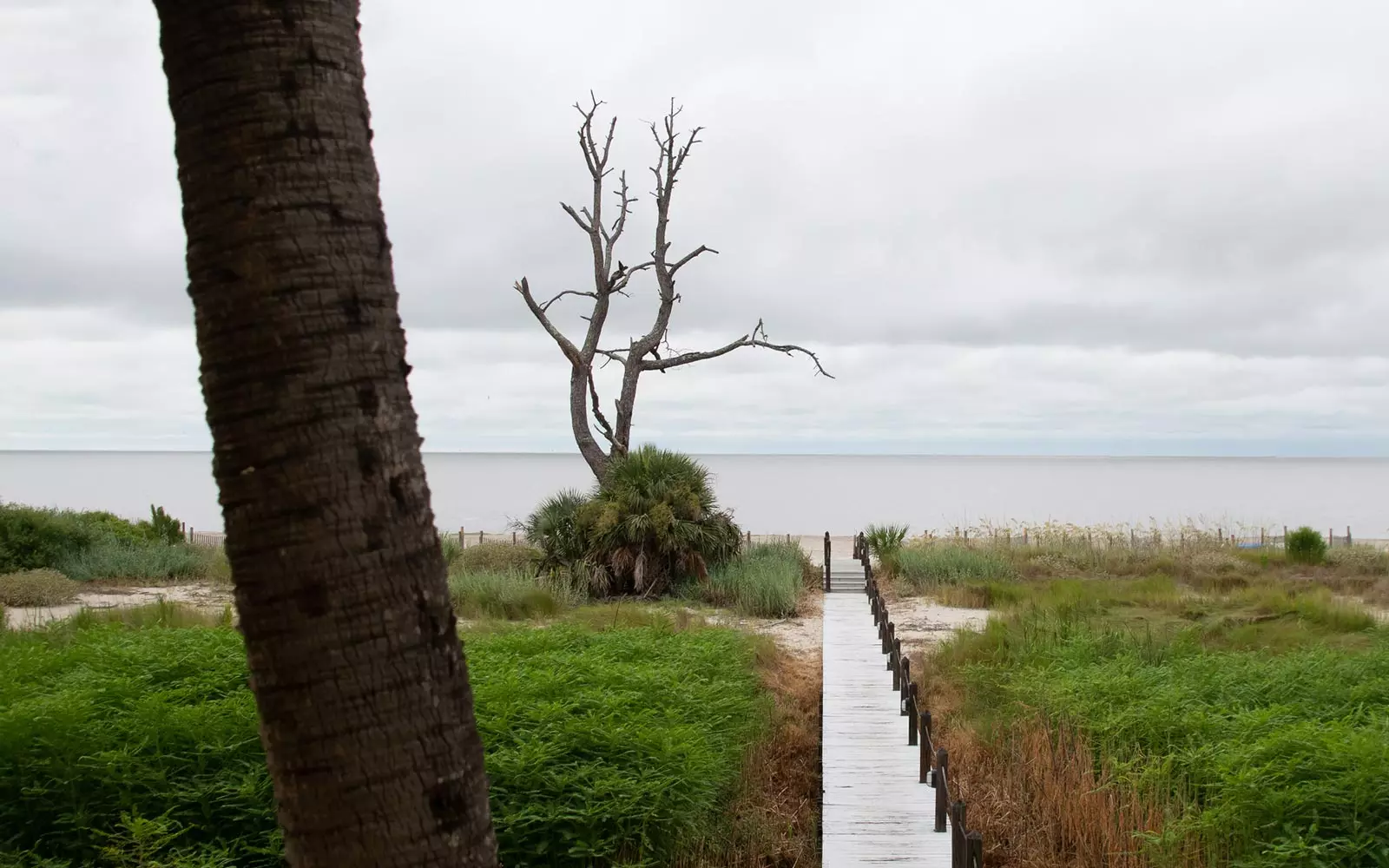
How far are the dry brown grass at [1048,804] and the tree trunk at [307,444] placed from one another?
5296 millimetres

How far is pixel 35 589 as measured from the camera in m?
17.7

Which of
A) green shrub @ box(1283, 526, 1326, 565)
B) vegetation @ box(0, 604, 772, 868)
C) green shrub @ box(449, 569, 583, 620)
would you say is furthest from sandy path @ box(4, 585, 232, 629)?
green shrub @ box(1283, 526, 1326, 565)

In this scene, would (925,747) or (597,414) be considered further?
(597,414)

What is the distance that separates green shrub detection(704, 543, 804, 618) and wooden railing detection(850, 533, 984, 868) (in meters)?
3.93

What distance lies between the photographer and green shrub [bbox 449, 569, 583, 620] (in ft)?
52.5

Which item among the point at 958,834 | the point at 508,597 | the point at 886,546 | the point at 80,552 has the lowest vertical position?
the point at 958,834

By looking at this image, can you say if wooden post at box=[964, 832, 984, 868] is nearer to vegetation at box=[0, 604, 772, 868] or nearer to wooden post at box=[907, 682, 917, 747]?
vegetation at box=[0, 604, 772, 868]

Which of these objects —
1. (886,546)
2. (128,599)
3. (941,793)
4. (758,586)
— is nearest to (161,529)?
(128,599)

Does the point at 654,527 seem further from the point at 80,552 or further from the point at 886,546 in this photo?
the point at 80,552

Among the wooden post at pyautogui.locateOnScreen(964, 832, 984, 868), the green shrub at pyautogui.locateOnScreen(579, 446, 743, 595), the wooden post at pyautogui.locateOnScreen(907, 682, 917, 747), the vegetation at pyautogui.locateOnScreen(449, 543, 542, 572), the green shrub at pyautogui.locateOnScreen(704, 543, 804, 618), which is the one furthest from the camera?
the vegetation at pyautogui.locateOnScreen(449, 543, 542, 572)

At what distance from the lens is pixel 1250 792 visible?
5.88 metres

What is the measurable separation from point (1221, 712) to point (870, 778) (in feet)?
8.30

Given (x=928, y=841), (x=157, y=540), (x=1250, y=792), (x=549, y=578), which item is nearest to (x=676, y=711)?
(x=928, y=841)

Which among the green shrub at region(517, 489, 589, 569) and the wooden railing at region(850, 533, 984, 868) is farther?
the green shrub at region(517, 489, 589, 569)
